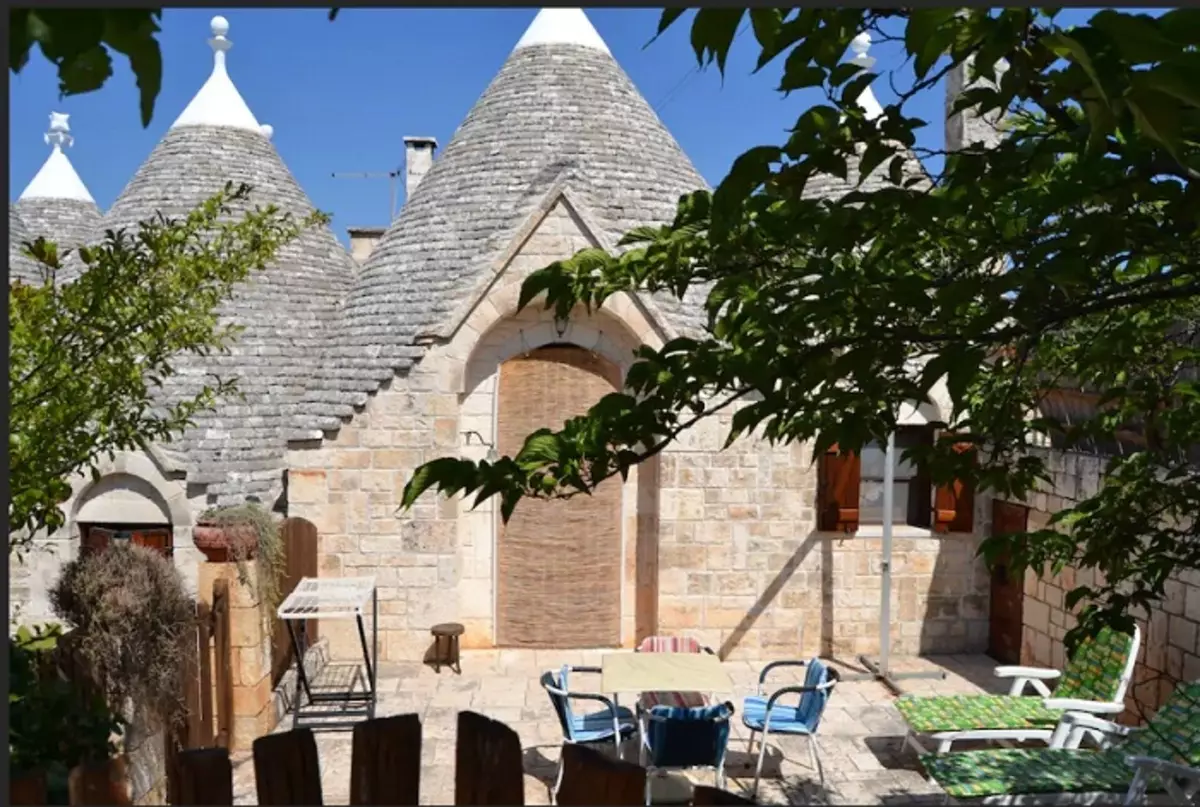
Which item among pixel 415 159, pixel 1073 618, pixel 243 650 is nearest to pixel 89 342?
pixel 243 650

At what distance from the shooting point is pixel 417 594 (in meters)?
9.91

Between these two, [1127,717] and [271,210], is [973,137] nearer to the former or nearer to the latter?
[1127,717]

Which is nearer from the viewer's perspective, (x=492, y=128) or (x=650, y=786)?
(x=650, y=786)

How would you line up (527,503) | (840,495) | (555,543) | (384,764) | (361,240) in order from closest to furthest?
1. (384,764)
2. (840,495)
3. (527,503)
4. (555,543)
5. (361,240)

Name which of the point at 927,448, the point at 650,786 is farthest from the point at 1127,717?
the point at 927,448

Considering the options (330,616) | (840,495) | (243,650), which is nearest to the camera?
(243,650)

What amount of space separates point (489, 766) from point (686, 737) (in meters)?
4.48

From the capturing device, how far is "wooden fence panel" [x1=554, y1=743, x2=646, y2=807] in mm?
1775

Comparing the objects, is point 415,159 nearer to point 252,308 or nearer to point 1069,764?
point 252,308

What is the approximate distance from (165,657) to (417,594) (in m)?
4.39

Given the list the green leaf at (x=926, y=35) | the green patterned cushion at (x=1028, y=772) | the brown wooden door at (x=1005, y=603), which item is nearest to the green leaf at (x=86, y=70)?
the green leaf at (x=926, y=35)

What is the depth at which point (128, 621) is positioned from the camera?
5355 millimetres

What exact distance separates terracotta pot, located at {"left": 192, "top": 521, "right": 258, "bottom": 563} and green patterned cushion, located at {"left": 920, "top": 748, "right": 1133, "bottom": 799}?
5.27m

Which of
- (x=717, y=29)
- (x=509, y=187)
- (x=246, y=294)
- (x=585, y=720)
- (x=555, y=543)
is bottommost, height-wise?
(x=585, y=720)
